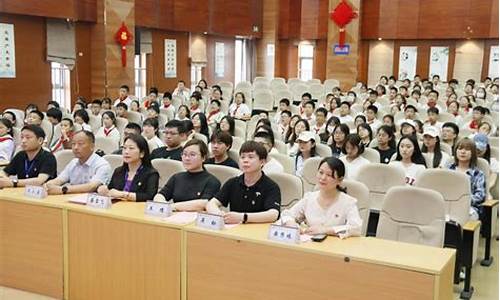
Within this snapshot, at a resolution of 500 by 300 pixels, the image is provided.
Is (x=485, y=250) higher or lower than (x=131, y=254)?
lower

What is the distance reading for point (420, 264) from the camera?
2660 millimetres

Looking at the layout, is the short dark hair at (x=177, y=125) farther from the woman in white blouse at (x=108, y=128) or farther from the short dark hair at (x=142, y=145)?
the woman in white blouse at (x=108, y=128)

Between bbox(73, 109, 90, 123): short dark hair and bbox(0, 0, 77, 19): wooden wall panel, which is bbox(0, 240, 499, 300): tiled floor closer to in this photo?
bbox(73, 109, 90, 123): short dark hair

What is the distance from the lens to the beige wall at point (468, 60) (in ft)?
54.9

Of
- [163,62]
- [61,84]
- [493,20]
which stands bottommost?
[61,84]

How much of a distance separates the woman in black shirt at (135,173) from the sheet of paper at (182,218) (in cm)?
57

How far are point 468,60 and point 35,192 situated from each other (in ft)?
51.0

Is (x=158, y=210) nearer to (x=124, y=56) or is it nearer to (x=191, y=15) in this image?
(x=124, y=56)

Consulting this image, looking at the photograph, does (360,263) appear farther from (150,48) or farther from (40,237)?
(150,48)

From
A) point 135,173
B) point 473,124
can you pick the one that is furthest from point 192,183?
point 473,124

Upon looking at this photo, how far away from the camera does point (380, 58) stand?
18.1m

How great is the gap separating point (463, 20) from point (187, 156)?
14881mm

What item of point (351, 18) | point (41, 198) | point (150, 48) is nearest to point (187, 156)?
point (41, 198)

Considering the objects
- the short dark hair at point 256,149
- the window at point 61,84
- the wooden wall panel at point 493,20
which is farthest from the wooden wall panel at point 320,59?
the short dark hair at point 256,149
